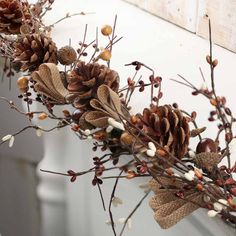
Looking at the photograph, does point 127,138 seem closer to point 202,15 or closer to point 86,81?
point 86,81

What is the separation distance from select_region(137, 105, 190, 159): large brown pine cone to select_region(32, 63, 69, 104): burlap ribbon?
5.9 inches

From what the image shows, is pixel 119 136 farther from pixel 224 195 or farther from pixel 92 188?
pixel 92 188

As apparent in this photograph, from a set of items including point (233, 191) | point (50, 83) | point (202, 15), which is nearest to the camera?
point (233, 191)

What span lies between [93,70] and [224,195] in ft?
0.60

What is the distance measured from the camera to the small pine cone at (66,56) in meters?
0.56

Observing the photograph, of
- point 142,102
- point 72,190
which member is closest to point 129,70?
point 142,102

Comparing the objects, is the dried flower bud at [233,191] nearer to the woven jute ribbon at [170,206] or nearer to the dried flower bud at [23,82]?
the woven jute ribbon at [170,206]

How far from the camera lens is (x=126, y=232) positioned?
0.57 meters

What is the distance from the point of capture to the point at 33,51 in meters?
0.52

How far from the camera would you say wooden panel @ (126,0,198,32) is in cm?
77

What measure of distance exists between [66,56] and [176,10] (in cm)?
33

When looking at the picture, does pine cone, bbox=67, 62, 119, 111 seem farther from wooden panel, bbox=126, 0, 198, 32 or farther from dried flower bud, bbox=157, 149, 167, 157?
wooden panel, bbox=126, 0, 198, 32

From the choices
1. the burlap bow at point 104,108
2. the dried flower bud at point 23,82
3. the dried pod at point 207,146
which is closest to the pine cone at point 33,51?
the dried flower bud at point 23,82

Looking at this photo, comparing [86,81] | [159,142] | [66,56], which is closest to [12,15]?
[66,56]
